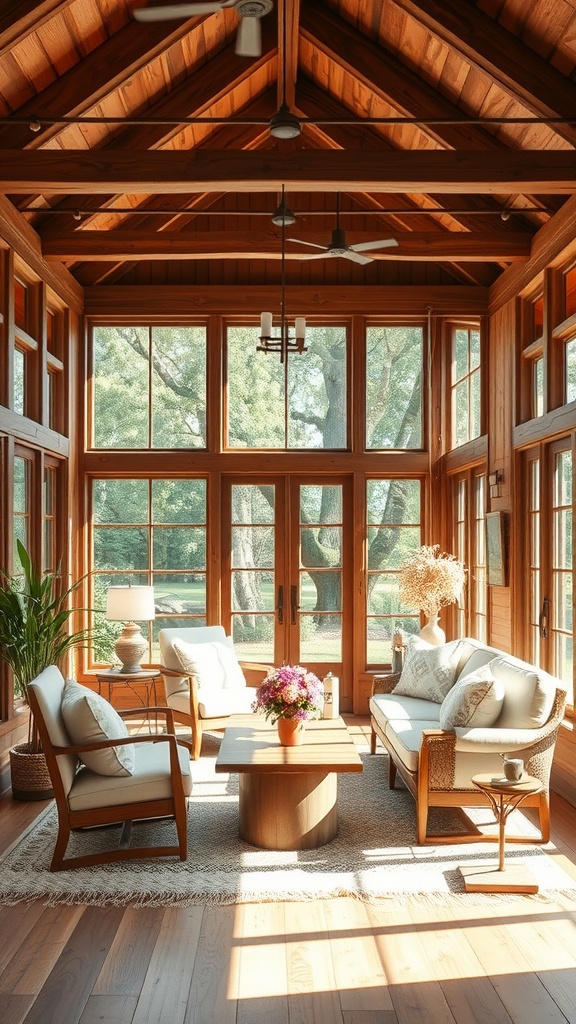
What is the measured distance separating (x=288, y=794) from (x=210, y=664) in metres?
2.50

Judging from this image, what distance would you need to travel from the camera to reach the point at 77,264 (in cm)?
792

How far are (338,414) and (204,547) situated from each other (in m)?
1.76

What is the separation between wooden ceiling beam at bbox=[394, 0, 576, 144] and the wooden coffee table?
3828 millimetres

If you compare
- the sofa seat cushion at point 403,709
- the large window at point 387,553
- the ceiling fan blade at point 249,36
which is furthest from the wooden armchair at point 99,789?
the large window at point 387,553

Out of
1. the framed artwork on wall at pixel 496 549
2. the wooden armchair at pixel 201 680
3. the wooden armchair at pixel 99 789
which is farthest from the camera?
the framed artwork on wall at pixel 496 549

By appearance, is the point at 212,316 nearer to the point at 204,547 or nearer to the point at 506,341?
the point at 204,547

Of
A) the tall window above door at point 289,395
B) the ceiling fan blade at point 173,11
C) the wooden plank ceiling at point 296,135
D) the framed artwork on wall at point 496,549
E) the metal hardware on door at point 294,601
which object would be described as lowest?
the metal hardware on door at point 294,601

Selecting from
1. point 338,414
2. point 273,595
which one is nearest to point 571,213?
point 338,414

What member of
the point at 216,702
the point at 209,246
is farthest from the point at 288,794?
the point at 209,246

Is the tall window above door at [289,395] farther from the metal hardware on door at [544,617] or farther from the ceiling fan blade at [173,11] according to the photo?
the ceiling fan blade at [173,11]

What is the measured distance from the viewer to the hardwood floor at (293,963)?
9.68ft

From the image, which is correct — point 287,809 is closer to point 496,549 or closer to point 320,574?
point 496,549

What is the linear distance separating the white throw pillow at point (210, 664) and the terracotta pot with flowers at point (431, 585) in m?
1.56

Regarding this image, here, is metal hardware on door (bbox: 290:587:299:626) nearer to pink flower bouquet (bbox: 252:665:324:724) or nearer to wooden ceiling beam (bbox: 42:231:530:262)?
wooden ceiling beam (bbox: 42:231:530:262)
